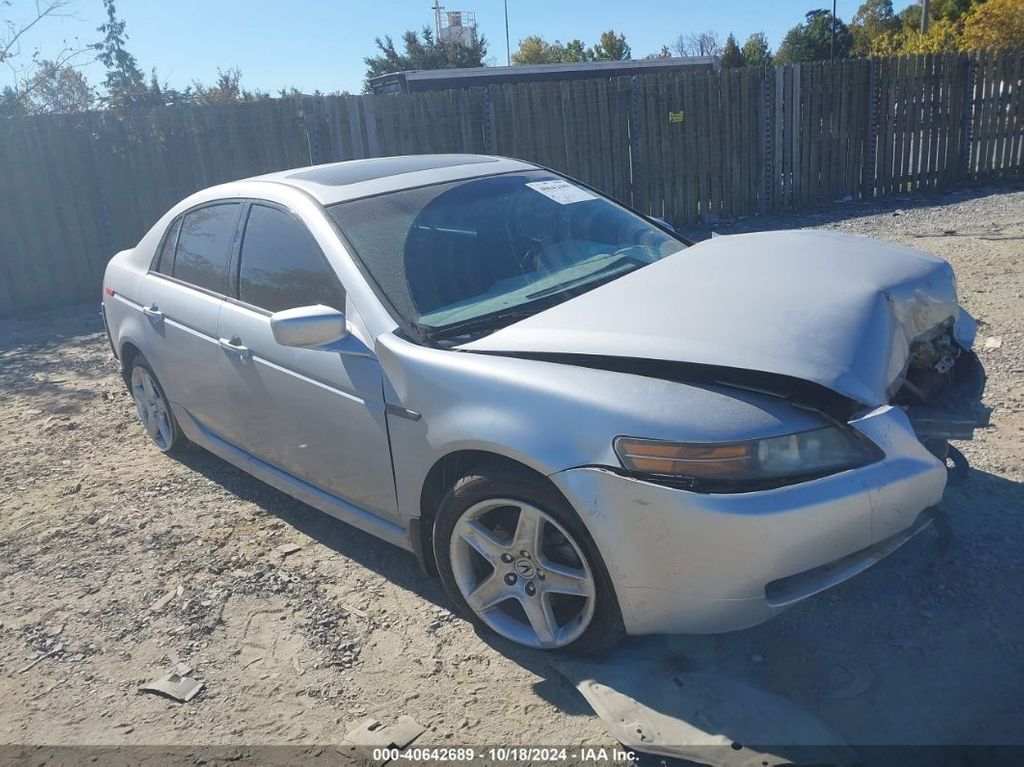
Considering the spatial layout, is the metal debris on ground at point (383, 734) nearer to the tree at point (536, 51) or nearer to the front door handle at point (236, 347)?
the front door handle at point (236, 347)

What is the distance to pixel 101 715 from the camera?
9.95 ft

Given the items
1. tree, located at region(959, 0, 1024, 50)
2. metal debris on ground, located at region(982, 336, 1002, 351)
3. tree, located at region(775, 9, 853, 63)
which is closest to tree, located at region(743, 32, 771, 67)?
tree, located at region(775, 9, 853, 63)

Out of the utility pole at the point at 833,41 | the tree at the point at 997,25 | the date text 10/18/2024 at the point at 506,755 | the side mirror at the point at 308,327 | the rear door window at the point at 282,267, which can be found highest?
the utility pole at the point at 833,41

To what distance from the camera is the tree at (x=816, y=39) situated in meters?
49.8

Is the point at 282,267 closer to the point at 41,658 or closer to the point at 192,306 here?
the point at 192,306

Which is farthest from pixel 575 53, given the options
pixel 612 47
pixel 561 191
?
pixel 561 191

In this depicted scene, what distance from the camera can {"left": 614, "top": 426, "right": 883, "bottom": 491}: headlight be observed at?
249 centimetres

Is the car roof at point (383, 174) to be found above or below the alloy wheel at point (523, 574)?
above

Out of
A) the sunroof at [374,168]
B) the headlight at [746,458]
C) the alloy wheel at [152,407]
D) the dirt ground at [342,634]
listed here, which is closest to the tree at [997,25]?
the dirt ground at [342,634]

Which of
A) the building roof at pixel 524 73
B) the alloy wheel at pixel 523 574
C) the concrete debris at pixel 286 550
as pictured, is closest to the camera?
the alloy wheel at pixel 523 574

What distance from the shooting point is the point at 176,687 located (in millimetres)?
3141

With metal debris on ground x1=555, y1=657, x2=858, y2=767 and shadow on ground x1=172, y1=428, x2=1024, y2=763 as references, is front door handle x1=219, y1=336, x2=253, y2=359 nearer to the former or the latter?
shadow on ground x1=172, y1=428, x2=1024, y2=763

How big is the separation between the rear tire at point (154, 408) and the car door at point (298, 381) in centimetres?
99

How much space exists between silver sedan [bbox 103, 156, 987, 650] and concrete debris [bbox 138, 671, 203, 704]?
877 mm
